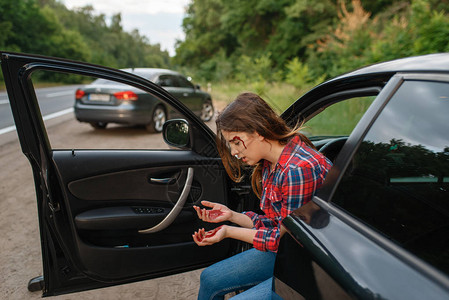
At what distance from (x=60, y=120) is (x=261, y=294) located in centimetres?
1082

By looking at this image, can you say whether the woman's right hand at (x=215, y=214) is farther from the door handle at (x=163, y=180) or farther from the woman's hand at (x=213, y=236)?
the door handle at (x=163, y=180)

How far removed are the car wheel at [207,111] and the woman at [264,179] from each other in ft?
31.4

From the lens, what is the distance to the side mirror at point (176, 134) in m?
2.33

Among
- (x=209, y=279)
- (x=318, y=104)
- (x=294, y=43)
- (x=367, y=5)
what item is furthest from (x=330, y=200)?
(x=294, y=43)

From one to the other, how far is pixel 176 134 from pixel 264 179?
91 cm

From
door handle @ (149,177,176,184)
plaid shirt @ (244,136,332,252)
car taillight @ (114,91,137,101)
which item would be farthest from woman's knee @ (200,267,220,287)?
car taillight @ (114,91,137,101)

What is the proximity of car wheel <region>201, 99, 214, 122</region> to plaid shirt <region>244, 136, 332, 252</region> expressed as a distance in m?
9.61

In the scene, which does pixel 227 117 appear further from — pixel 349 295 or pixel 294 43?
pixel 294 43

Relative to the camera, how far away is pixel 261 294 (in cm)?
136

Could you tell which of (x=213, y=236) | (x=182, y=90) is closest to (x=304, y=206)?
(x=213, y=236)

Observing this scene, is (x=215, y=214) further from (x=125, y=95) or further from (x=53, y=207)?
(x=125, y=95)

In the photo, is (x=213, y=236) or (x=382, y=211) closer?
(x=382, y=211)

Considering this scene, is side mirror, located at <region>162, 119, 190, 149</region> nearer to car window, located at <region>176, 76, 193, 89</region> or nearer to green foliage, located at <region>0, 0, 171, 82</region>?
green foliage, located at <region>0, 0, 171, 82</region>

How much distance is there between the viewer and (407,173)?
1.28m
